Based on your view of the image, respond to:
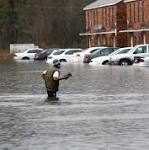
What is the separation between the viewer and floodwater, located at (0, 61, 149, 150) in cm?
1327

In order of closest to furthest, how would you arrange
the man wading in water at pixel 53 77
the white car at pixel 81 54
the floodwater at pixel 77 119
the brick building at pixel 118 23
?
the floodwater at pixel 77 119 → the man wading in water at pixel 53 77 → the white car at pixel 81 54 → the brick building at pixel 118 23

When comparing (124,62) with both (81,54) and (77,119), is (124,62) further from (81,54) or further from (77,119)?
(77,119)

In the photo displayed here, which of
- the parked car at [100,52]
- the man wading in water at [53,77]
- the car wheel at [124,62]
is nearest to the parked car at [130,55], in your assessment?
the car wheel at [124,62]

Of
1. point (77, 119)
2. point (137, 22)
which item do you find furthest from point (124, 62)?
point (77, 119)

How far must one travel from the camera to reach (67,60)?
66.1 m

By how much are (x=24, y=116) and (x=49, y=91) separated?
16.1 feet

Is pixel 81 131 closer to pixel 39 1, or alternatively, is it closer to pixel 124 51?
pixel 124 51

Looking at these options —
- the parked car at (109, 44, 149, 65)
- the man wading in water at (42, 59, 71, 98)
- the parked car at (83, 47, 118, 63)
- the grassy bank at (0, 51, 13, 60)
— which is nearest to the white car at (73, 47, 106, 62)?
A: the parked car at (83, 47, 118, 63)

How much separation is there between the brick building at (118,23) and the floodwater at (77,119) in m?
47.6

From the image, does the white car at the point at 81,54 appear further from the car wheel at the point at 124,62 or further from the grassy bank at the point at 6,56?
the grassy bank at the point at 6,56

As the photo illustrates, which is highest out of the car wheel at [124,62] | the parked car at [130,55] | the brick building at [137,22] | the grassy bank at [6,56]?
the brick building at [137,22]

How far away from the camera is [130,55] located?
50375mm

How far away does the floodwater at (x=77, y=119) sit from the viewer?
1327 cm

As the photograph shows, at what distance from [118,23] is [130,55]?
32.8 m
